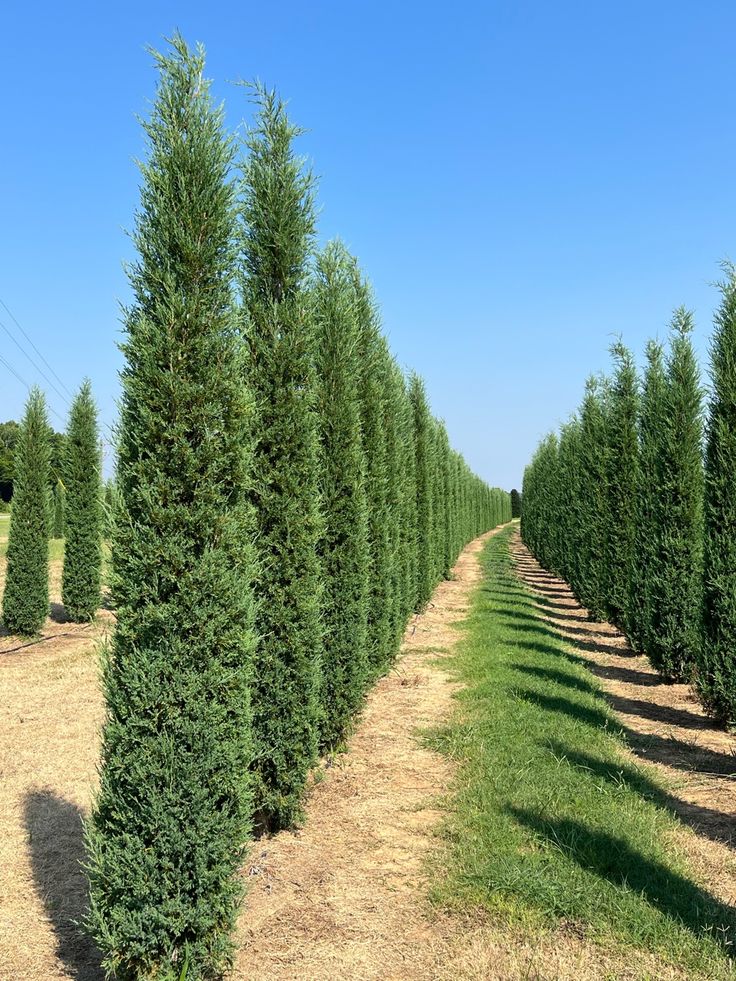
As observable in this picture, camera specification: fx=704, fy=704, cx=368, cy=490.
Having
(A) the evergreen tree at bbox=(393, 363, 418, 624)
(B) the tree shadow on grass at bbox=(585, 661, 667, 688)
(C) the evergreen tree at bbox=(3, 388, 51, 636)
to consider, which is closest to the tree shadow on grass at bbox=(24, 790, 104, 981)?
(A) the evergreen tree at bbox=(393, 363, 418, 624)

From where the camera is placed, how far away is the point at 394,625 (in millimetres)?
11227

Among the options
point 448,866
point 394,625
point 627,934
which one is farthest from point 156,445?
point 394,625

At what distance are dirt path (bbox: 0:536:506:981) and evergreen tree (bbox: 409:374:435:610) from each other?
21.8ft

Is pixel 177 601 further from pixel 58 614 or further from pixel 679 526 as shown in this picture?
pixel 58 614

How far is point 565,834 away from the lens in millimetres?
5246

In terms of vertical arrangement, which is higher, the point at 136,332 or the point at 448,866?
the point at 136,332

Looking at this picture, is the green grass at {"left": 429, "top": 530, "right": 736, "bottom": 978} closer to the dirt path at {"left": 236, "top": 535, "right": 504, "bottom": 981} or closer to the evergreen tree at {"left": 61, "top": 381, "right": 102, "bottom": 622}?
the dirt path at {"left": 236, "top": 535, "right": 504, "bottom": 981}

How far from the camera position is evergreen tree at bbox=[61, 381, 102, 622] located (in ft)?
50.9

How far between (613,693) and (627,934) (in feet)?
21.5

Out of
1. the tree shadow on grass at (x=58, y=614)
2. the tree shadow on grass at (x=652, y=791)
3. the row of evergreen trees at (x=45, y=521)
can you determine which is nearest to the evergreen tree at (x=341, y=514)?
the tree shadow on grass at (x=652, y=791)

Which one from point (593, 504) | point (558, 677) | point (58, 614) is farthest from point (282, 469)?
point (58, 614)

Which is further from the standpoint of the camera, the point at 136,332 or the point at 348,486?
the point at 348,486

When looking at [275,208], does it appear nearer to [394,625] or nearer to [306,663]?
[306,663]

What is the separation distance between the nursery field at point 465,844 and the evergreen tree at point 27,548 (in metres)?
3.90
